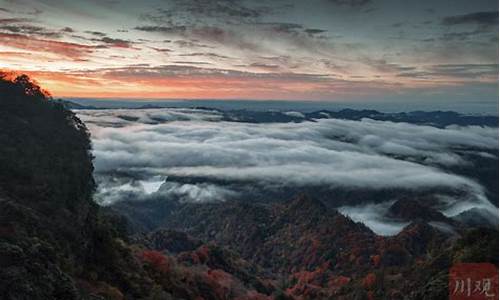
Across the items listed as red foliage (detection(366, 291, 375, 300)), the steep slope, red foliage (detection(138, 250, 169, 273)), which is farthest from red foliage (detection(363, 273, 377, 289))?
red foliage (detection(138, 250, 169, 273))

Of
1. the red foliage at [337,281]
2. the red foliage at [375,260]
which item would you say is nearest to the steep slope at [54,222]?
the red foliage at [337,281]

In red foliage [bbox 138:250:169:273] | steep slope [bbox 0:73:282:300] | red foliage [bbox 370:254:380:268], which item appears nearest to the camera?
steep slope [bbox 0:73:282:300]

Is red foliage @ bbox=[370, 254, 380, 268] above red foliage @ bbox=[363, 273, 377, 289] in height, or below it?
below

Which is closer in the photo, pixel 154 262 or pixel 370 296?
pixel 154 262

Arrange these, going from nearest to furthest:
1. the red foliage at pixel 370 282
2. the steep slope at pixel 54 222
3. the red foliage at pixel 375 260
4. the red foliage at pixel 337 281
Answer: the steep slope at pixel 54 222
the red foliage at pixel 370 282
the red foliage at pixel 337 281
the red foliage at pixel 375 260

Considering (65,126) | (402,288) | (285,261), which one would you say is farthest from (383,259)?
(65,126)

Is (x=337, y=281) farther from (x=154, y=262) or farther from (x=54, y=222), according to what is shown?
(x=54, y=222)

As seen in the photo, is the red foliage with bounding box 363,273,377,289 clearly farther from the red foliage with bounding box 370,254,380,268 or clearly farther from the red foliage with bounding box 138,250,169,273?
the red foliage with bounding box 370,254,380,268

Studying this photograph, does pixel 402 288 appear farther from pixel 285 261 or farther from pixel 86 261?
pixel 285 261

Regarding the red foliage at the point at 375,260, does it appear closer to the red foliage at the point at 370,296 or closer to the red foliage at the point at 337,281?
the red foliage at the point at 337,281

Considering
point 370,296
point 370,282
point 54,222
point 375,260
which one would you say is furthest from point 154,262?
point 375,260

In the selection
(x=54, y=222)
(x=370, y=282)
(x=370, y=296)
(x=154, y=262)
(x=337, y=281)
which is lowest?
(x=337, y=281)
